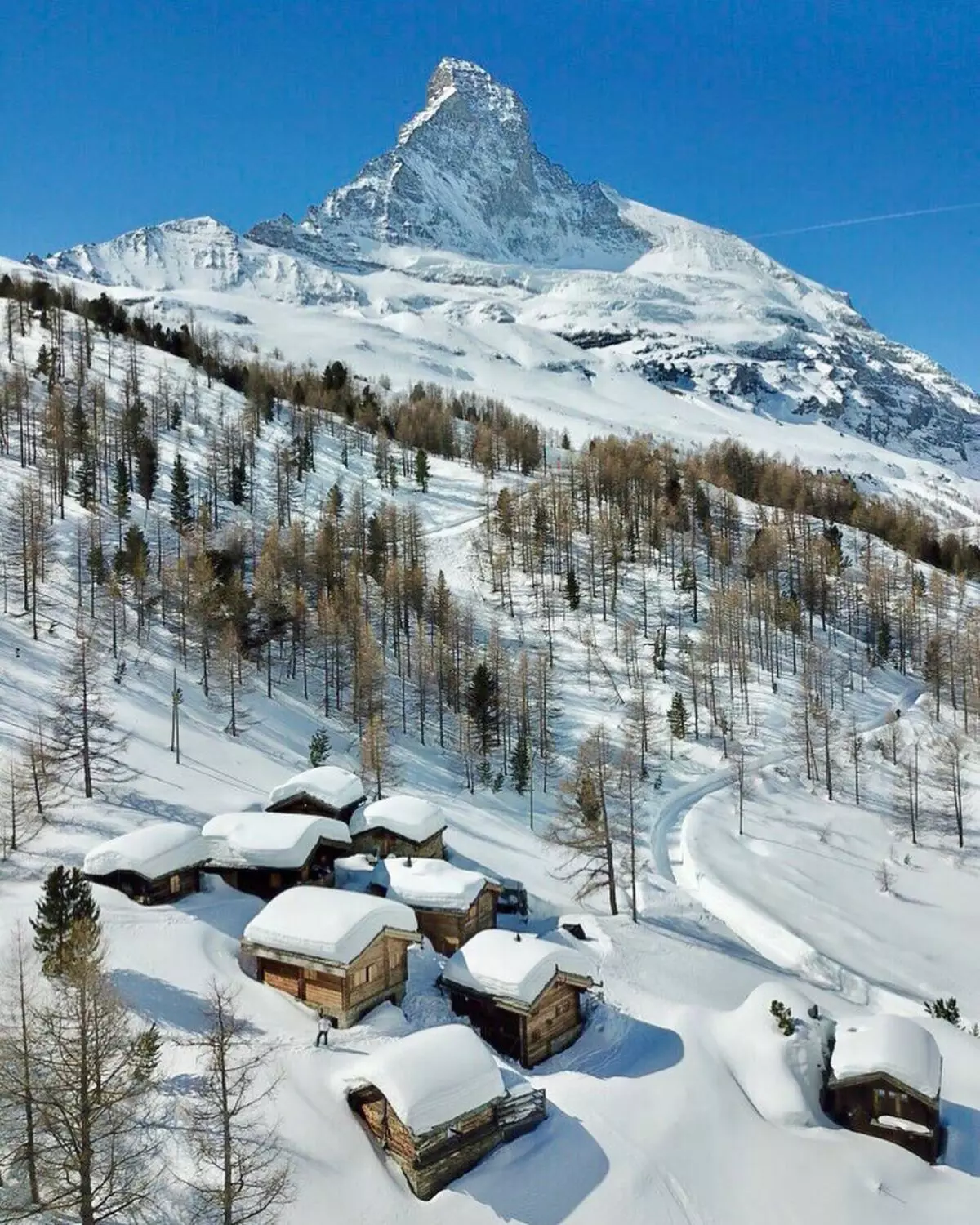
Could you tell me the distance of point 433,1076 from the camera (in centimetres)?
2106

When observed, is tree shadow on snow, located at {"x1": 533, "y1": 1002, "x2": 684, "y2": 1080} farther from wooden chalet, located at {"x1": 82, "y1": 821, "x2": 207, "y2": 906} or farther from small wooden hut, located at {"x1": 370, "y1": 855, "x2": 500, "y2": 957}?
wooden chalet, located at {"x1": 82, "y1": 821, "x2": 207, "y2": 906}

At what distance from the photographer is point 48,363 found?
127 meters

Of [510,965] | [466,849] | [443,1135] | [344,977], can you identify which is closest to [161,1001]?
[344,977]

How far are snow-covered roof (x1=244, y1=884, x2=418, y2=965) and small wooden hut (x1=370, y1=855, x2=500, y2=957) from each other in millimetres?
4931

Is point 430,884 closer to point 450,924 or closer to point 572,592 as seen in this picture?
point 450,924

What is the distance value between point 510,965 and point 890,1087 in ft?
43.2

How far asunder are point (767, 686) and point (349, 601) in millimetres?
46409

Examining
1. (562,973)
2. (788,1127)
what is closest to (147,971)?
(562,973)

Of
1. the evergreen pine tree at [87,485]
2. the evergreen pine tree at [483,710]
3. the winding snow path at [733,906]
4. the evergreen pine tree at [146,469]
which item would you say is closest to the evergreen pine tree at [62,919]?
the winding snow path at [733,906]

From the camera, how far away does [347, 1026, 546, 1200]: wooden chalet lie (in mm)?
20062

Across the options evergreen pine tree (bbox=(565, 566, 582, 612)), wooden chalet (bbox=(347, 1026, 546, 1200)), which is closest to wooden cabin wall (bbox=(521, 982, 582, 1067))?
wooden chalet (bbox=(347, 1026, 546, 1200))

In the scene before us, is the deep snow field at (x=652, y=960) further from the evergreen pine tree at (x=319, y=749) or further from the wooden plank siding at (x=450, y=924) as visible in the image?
the wooden plank siding at (x=450, y=924)

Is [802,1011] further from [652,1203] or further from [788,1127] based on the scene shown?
[652,1203]

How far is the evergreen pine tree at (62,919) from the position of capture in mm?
22750
